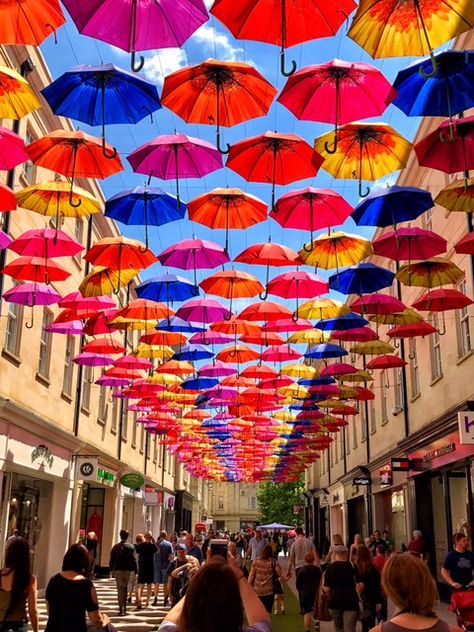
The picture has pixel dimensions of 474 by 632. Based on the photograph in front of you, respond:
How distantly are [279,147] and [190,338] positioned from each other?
960cm

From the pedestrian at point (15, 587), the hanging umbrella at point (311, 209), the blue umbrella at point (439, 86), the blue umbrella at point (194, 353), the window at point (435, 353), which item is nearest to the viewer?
the pedestrian at point (15, 587)

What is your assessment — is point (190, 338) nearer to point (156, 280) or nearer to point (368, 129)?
point (156, 280)

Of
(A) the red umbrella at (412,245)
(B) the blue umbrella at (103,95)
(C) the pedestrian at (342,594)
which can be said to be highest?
(B) the blue umbrella at (103,95)

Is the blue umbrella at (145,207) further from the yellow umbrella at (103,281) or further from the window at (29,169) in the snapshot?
the window at (29,169)

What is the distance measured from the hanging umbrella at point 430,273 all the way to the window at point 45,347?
11.2 meters

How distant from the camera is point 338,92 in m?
9.12

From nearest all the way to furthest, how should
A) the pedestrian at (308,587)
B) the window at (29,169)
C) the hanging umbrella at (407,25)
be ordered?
the hanging umbrella at (407,25)
the pedestrian at (308,587)
the window at (29,169)

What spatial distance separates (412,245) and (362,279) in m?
1.77

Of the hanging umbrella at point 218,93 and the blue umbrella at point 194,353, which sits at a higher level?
the hanging umbrella at point 218,93

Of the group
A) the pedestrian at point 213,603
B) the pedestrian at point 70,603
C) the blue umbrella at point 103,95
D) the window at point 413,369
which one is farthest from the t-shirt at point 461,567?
the window at point 413,369

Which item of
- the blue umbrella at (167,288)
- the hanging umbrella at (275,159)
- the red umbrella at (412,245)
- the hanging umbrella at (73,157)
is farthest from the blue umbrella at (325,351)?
the hanging umbrella at (73,157)

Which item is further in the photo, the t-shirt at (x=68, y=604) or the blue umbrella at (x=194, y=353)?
the blue umbrella at (x=194, y=353)

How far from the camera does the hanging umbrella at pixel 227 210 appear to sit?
39.5ft

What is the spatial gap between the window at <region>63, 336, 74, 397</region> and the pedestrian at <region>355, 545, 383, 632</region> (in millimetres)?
13853
